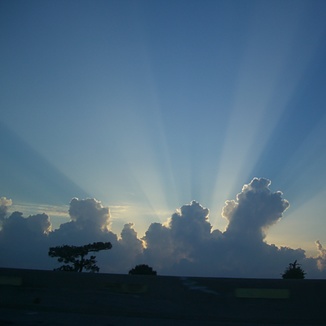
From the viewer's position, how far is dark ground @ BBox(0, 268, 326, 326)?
8.64 m

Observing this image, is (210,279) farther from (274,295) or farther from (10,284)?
(10,284)

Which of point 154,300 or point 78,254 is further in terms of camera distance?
point 78,254

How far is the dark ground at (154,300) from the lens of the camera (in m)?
8.64

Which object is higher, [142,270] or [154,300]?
[142,270]

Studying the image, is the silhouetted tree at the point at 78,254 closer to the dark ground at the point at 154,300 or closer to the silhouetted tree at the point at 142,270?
the silhouetted tree at the point at 142,270

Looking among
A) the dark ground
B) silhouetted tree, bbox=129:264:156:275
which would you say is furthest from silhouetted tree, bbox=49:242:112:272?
the dark ground

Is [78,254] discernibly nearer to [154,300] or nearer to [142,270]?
[142,270]

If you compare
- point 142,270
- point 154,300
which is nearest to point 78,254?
point 142,270

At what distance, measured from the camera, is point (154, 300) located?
951 centimetres

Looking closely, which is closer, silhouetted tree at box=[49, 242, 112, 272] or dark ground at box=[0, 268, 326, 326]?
dark ground at box=[0, 268, 326, 326]

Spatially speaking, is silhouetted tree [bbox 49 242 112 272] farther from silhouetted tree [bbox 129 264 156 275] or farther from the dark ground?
the dark ground

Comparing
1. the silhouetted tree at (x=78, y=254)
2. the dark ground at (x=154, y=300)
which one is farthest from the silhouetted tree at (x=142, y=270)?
the dark ground at (x=154, y=300)

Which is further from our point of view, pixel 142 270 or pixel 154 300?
pixel 142 270

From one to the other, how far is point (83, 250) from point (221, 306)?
41.3 metres
